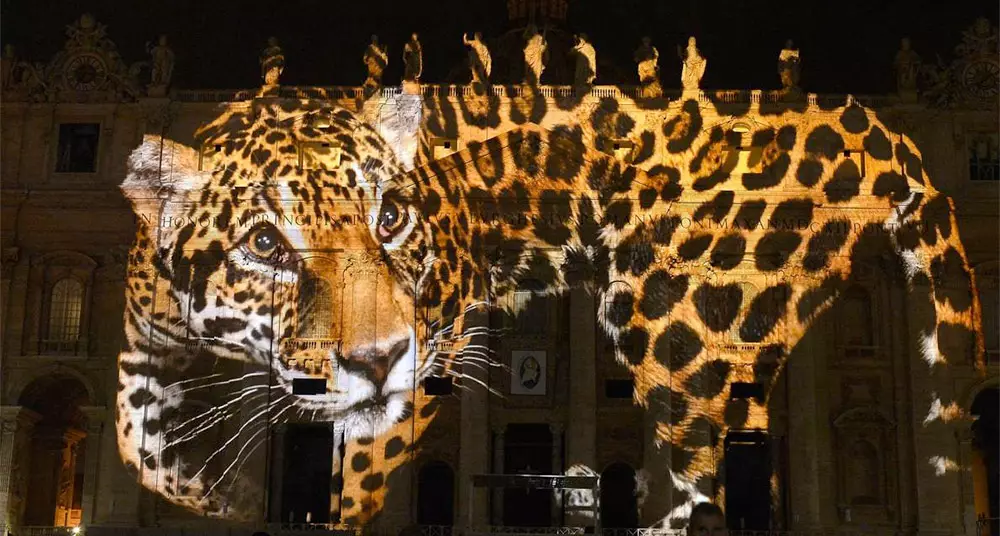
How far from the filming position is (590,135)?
41.8 meters

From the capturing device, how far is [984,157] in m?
43.0

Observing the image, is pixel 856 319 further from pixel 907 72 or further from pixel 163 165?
pixel 163 165

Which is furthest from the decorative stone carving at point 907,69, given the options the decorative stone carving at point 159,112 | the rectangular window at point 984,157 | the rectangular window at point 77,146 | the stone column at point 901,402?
the rectangular window at point 77,146

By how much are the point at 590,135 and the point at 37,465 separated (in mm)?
21207

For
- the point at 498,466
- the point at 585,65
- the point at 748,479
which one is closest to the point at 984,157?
the point at 748,479

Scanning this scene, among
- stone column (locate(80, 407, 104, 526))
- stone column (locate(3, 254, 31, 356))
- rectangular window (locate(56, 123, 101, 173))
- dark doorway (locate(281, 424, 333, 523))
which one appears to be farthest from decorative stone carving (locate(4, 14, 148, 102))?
dark doorway (locate(281, 424, 333, 523))

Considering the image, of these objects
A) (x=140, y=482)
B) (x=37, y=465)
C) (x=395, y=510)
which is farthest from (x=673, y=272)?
(x=37, y=465)

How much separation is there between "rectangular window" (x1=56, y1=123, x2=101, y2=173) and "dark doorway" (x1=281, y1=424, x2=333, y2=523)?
11.5m

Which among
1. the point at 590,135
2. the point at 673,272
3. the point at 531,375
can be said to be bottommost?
the point at 531,375

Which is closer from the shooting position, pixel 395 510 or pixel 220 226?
pixel 395 510

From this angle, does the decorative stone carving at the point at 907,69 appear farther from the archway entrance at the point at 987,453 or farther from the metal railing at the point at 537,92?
the archway entrance at the point at 987,453

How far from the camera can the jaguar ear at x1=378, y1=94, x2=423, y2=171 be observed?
41969 millimetres

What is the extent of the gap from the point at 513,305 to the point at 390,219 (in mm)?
4777

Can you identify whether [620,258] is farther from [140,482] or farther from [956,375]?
[140,482]
